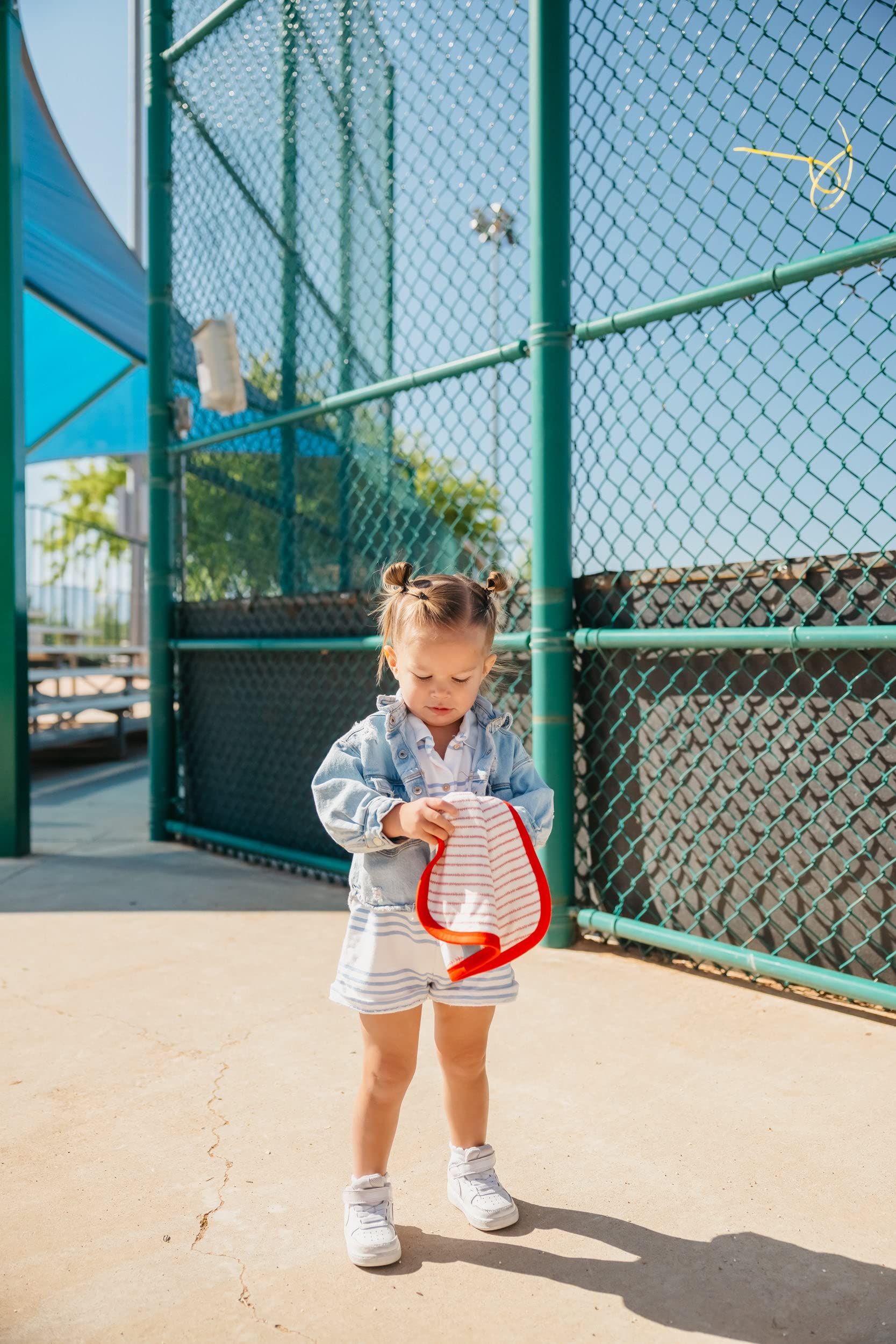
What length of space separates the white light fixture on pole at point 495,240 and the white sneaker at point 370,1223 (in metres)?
2.35

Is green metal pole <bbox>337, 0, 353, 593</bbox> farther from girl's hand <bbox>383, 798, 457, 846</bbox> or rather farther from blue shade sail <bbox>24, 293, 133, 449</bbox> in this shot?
blue shade sail <bbox>24, 293, 133, 449</bbox>

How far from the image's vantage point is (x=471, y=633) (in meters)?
1.50

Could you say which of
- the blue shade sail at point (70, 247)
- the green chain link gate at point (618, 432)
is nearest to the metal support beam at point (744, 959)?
the green chain link gate at point (618, 432)

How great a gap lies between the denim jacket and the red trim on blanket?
0.05 m

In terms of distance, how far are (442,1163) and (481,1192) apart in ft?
0.66

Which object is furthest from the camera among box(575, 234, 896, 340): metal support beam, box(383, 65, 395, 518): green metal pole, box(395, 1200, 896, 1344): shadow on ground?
box(383, 65, 395, 518): green metal pole

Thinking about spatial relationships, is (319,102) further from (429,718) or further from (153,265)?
(429,718)

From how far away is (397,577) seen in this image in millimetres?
1600

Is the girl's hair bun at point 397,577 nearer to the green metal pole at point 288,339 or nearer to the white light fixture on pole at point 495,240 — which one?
the white light fixture on pole at point 495,240

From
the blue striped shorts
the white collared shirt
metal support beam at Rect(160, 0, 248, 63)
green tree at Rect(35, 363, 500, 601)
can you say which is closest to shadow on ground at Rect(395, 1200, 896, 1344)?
the blue striped shorts

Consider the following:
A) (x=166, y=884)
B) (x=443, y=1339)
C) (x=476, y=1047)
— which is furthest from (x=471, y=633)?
(x=166, y=884)

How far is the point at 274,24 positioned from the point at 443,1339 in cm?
479

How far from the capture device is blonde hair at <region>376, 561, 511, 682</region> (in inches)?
58.8

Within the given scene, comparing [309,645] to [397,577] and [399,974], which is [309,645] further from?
[399,974]
